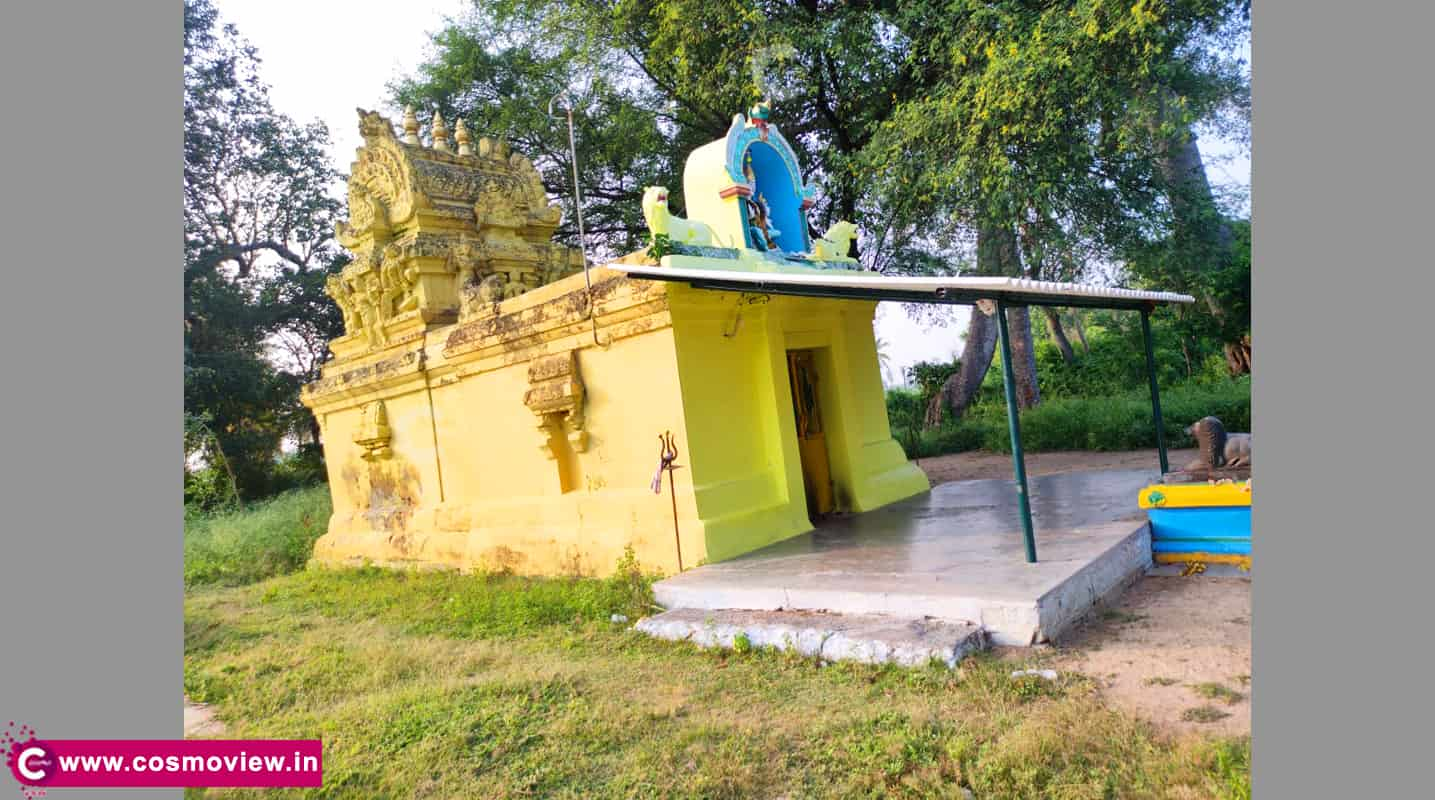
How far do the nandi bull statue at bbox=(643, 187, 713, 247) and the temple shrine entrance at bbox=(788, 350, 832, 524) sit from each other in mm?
1717

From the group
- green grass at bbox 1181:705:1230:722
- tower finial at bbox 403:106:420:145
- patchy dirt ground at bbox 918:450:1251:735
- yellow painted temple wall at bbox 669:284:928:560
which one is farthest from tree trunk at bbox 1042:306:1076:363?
green grass at bbox 1181:705:1230:722

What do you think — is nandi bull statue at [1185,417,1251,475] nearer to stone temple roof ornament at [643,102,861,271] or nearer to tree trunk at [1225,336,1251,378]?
stone temple roof ornament at [643,102,861,271]

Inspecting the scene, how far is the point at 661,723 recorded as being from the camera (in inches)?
139

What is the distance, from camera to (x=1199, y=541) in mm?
5328

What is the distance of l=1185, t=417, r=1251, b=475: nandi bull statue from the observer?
5449 mm

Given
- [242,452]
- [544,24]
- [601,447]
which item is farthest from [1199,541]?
[242,452]

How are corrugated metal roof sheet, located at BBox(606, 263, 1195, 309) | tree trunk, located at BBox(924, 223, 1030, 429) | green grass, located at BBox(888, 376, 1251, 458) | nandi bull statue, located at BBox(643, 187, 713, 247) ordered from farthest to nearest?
tree trunk, located at BBox(924, 223, 1030, 429)
green grass, located at BBox(888, 376, 1251, 458)
nandi bull statue, located at BBox(643, 187, 713, 247)
corrugated metal roof sheet, located at BBox(606, 263, 1195, 309)

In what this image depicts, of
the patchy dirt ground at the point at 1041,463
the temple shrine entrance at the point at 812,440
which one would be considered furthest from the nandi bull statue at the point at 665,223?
the patchy dirt ground at the point at 1041,463

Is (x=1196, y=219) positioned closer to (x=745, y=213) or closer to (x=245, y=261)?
(x=745, y=213)

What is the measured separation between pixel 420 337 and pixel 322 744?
5.30 m

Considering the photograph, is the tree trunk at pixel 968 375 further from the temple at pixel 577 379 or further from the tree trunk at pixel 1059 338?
the temple at pixel 577 379

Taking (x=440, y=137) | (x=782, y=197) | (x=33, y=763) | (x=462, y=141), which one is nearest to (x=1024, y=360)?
(x=782, y=197)

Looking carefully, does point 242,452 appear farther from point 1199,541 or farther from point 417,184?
point 1199,541

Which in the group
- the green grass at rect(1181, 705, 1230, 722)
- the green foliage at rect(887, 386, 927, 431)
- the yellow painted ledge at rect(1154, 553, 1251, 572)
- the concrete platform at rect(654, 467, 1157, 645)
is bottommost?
the green grass at rect(1181, 705, 1230, 722)
